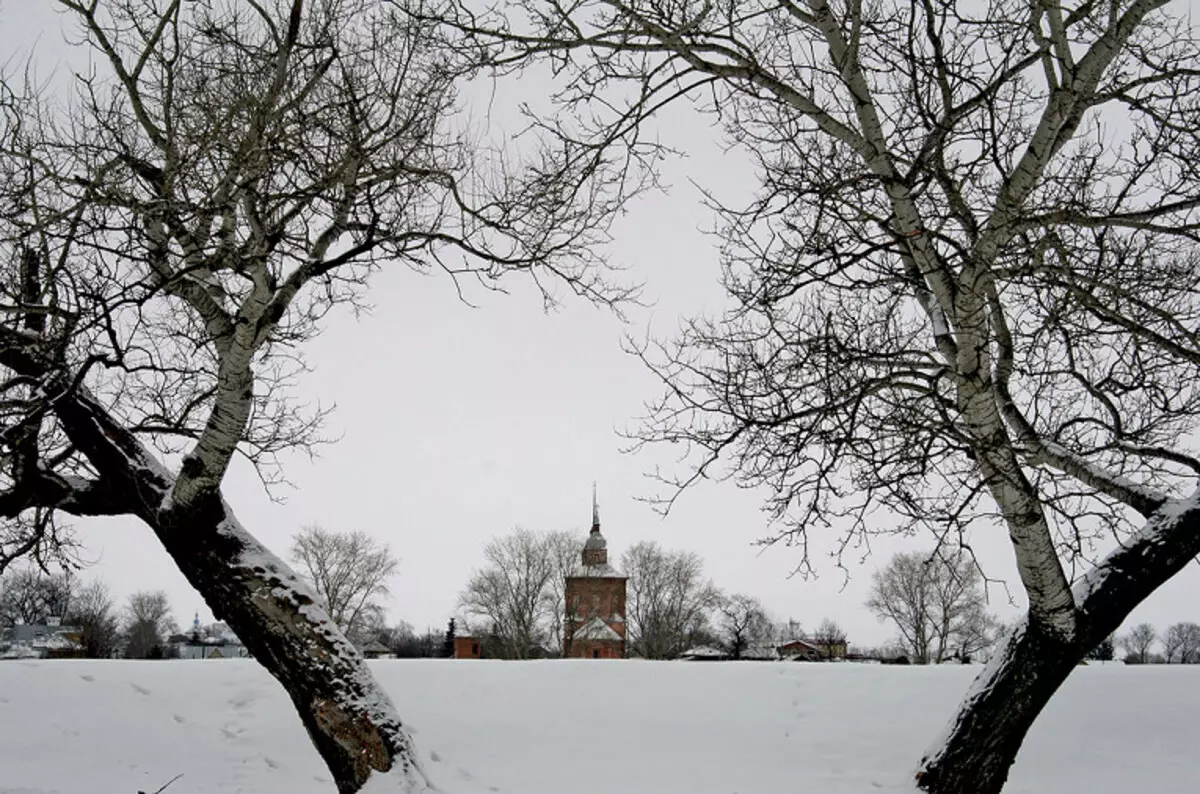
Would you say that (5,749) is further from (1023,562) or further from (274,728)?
(1023,562)

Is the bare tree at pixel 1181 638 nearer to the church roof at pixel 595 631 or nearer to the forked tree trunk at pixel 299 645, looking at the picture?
the church roof at pixel 595 631

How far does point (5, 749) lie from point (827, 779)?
7736mm

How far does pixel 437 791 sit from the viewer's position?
19.2 feet

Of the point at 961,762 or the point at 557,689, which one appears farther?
the point at 557,689

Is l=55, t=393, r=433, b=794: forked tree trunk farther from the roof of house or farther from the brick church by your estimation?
the roof of house

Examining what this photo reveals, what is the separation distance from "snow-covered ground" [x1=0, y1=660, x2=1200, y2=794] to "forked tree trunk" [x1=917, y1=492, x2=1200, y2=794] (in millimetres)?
2074

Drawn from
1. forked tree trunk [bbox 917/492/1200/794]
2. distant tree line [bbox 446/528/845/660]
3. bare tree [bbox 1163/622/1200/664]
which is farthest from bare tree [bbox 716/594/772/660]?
forked tree trunk [bbox 917/492/1200/794]

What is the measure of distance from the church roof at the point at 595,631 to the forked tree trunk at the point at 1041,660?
5338 centimetres

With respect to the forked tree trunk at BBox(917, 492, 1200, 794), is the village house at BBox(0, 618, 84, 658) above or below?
below

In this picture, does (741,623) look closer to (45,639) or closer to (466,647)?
(466,647)

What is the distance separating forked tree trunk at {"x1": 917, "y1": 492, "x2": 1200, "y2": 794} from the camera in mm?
5812

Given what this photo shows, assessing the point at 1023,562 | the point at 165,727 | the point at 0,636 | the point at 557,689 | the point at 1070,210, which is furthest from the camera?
the point at 0,636

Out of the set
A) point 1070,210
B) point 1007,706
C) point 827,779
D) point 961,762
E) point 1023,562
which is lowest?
point 827,779

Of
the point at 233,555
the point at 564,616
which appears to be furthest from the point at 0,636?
the point at 233,555
